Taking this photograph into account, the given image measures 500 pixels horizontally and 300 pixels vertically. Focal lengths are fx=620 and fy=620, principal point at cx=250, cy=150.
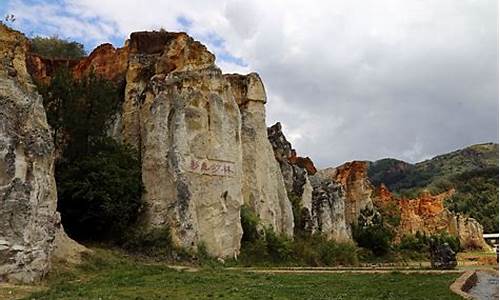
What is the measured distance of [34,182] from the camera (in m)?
20.9

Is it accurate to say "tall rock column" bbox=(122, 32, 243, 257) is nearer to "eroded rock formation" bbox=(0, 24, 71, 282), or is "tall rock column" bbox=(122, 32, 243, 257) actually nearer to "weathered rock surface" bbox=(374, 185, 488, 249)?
"eroded rock formation" bbox=(0, 24, 71, 282)

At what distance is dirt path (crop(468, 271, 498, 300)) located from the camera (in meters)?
15.4

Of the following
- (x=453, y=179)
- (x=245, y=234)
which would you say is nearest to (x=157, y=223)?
(x=245, y=234)

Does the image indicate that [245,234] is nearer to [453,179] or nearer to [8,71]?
[8,71]

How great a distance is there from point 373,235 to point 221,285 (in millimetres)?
36948

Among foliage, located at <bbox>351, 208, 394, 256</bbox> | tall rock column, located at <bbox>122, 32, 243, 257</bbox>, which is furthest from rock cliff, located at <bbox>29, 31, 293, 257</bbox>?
foliage, located at <bbox>351, 208, 394, 256</bbox>

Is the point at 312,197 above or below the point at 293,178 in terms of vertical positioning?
below

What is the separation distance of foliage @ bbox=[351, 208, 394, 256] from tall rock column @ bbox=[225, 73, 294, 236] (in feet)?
41.2

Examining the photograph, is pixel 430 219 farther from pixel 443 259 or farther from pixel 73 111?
pixel 73 111

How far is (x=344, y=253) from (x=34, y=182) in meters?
23.2

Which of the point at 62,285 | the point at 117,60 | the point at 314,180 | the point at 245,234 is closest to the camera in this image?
the point at 62,285

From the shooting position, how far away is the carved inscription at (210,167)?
104 feet

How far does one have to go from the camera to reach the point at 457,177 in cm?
11938

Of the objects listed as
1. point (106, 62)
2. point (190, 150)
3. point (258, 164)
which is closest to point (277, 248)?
point (190, 150)
